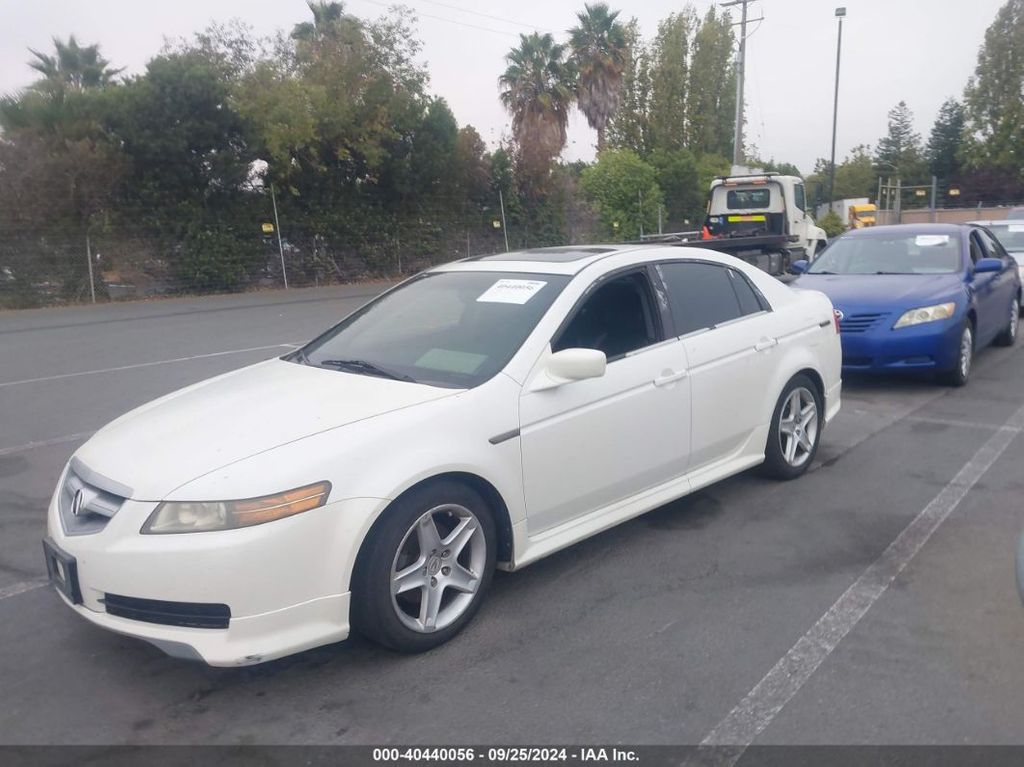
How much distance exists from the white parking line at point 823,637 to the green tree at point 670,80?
4424cm

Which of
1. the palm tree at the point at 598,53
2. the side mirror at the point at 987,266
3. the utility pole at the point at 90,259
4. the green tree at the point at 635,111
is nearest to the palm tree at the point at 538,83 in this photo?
the palm tree at the point at 598,53

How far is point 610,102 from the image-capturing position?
44.3 metres

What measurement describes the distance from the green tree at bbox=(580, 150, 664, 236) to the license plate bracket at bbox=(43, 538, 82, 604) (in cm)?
3034

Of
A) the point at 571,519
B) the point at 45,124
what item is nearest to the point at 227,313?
the point at 45,124

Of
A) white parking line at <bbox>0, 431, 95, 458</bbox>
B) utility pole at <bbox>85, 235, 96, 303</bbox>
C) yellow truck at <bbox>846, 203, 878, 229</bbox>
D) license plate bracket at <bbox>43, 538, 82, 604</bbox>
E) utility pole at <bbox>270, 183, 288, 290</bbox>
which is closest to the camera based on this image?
license plate bracket at <bbox>43, 538, 82, 604</bbox>

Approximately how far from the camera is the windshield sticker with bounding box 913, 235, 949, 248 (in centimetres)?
975

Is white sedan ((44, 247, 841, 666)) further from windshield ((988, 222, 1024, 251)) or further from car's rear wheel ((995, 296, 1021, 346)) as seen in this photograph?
windshield ((988, 222, 1024, 251))

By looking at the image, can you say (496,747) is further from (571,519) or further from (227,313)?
(227,313)

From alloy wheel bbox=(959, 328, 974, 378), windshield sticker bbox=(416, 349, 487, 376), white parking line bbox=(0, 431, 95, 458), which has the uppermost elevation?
windshield sticker bbox=(416, 349, 487, 376)

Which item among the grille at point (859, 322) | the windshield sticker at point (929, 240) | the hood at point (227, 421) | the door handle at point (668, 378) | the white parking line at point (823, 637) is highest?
the windshield sticker at point (929, 240)

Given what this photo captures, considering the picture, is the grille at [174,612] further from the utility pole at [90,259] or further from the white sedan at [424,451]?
the utility pole at [90,259]

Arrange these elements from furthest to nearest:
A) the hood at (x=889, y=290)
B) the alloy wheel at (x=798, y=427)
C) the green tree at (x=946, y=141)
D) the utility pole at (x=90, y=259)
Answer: the green tree at (x=946, y=141) → the utility pole at (x=90, y=259) → the hood at (x=889, y=290) → the alloy wheel at (x=798, y=427)

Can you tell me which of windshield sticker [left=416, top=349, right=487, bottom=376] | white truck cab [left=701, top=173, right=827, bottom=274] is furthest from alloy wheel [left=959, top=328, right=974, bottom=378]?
white truck cab [left=701, top=173, right=827, bottom=274]

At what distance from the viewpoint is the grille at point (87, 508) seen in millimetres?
3482
